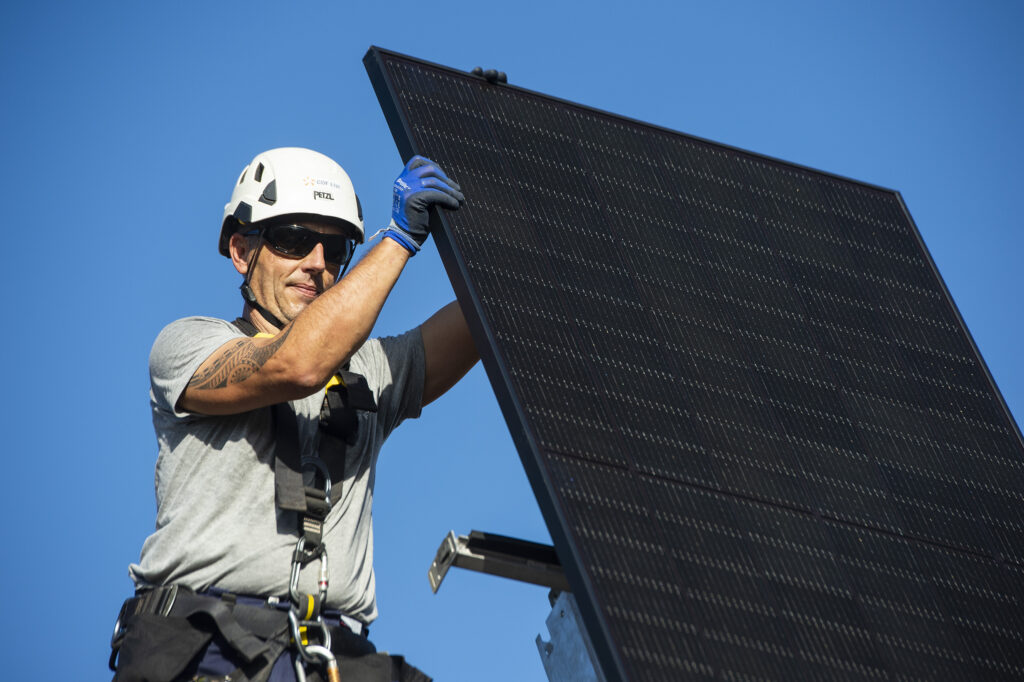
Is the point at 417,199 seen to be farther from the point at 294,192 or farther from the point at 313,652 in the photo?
the point at 313,652

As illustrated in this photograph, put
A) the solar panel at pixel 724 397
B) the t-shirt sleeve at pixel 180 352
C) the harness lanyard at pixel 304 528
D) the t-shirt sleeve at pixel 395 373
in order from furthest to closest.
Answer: the t-shirt sleeve at pixel 395 373 → the t-shirt sleeve at pixel 180 352 → the harness lanyard at pixel 304 528 → the solar panel at pixel 724 397

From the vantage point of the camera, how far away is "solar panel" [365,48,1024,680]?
519cm

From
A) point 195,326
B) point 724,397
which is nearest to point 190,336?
point 195,326

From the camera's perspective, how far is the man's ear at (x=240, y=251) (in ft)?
24.0

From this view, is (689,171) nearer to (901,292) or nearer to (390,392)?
(901,292)

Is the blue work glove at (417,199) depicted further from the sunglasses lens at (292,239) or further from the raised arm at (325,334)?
the sunglasses lens at (292,239)

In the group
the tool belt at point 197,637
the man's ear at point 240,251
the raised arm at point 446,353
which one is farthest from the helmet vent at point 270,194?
the tool belt at point 197,637

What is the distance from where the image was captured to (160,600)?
579 centimetres

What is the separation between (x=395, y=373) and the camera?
7031mm

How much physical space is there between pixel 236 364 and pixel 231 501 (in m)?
0.56

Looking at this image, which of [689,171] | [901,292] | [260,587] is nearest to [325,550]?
[260,587]

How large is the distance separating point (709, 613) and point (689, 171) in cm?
274

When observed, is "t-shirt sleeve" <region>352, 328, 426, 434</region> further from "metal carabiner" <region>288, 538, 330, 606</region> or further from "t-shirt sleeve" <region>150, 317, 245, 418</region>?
"metal carabiner" <region>288, 538, 330, 606</region>

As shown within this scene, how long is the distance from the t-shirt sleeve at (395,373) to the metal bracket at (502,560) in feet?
4.38
